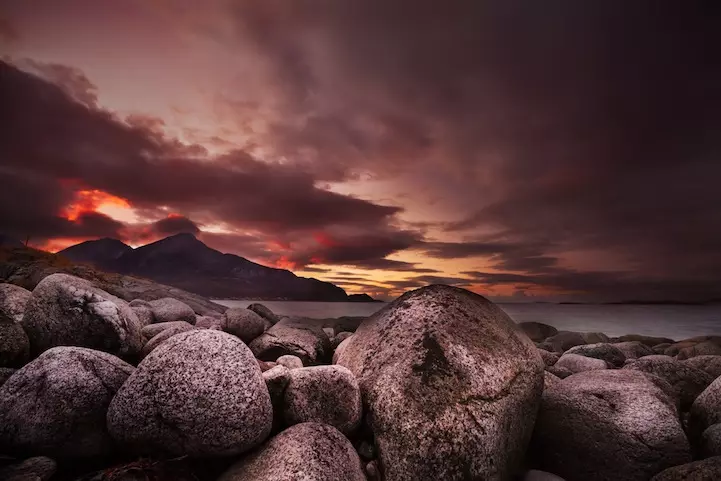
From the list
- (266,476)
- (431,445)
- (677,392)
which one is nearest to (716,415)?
(677,392)

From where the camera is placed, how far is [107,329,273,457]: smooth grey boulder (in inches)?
157

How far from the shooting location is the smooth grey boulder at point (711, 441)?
5020mm

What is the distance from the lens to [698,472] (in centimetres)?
394

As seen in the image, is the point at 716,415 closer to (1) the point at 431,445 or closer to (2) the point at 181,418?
(1) the point at 431,445

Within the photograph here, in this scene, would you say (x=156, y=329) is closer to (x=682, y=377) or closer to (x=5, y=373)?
(x=5, y=373)

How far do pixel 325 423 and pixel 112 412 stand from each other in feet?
7.43

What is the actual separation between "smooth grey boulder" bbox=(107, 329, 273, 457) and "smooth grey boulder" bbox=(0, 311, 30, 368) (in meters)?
2.32

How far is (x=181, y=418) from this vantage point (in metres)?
3.97

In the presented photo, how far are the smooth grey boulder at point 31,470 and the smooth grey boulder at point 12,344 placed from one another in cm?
193

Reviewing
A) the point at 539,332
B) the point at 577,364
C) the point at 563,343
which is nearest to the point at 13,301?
the point at 577,364

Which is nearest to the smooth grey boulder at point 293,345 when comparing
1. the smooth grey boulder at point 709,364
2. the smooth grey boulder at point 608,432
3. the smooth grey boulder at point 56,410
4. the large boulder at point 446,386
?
the large boulder at point 446,386

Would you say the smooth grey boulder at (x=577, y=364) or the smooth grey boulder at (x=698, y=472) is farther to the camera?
the smooth grey boulder at (x=577, y=364)

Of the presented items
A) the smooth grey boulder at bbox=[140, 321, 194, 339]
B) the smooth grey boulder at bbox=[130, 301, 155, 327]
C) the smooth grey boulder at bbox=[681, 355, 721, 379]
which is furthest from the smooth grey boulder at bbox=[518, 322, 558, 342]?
the smooth grey boulder at bbox=[140, 321, 194, 339]

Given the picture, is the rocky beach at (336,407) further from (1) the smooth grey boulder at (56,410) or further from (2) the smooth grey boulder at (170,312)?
(2) the smooth grey boulder at (170,312)
